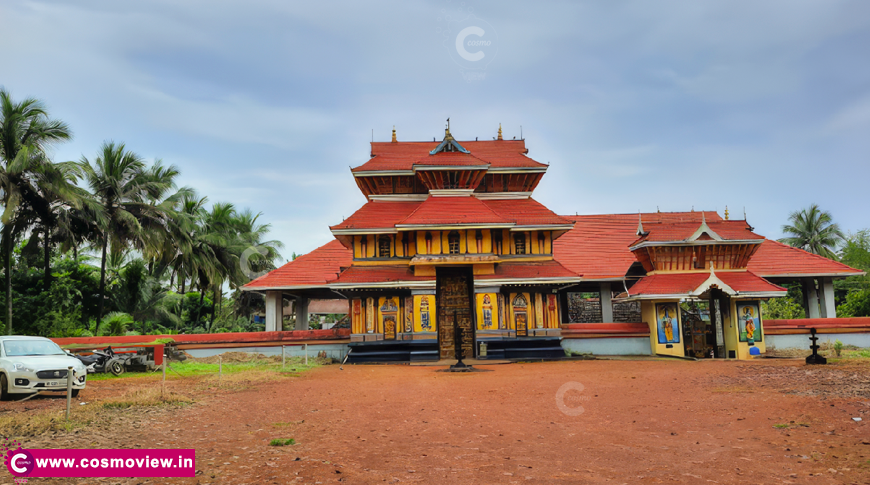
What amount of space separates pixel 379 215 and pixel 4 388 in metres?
14.5

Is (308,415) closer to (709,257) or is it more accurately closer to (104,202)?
(709,257)

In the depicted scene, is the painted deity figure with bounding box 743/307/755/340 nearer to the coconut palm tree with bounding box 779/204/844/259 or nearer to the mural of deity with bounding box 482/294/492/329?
the mural of deity with bounding box 482/294/492/329

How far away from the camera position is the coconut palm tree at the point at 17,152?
2170cm

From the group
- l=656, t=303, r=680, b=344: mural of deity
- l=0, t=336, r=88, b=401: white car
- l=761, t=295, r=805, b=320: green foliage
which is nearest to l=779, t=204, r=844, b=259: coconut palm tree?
l=761, t=295, r=805, b=320: green foliage

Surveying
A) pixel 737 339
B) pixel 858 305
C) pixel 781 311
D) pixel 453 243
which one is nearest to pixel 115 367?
pixel 453 243

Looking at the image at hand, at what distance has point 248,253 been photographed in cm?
3834

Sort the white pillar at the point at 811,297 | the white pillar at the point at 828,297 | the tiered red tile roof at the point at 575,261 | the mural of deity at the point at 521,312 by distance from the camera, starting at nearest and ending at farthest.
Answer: the mural of deity at the point at 521,312
the tiered red tile roof at the point at 575,261
the white pillar at the point at 828,297
the white pillar at the point at 811,297

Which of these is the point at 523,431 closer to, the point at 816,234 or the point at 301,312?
the point at 301,312

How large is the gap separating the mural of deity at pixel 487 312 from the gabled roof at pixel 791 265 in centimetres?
1276

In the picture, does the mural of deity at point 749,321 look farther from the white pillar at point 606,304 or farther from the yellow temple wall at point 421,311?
the yellow temple wall at point 421,311

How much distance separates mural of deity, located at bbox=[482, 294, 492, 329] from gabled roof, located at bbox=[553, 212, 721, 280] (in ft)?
18.4

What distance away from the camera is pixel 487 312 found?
71.4ft

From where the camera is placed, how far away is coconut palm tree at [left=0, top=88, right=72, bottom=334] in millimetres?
21703

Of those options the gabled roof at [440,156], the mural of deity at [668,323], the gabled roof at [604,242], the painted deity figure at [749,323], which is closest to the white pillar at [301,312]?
the gabled roof at [440,156]
